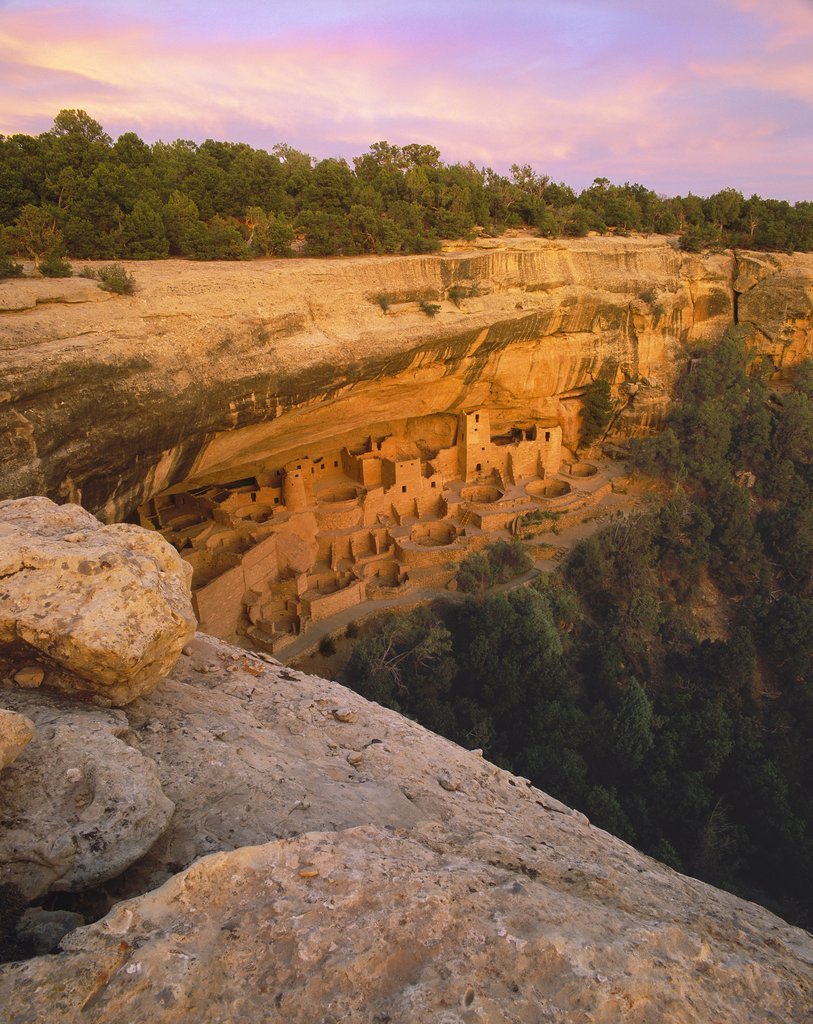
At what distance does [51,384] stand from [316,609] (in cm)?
769

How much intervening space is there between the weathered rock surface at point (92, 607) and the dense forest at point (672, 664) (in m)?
9.97

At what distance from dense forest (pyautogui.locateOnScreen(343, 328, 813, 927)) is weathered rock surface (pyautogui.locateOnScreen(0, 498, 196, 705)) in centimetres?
997

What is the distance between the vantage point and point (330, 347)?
40.9ft

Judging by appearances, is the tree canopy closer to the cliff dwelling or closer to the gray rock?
the cliff dwelling

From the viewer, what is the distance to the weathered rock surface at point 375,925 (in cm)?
210

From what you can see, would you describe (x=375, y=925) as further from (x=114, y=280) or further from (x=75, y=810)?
(x=114, y=280)

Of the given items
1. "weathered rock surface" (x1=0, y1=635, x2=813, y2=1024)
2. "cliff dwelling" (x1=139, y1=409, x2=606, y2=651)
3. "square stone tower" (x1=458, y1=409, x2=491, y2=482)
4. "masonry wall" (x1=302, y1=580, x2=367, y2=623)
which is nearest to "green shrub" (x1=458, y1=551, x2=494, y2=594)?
"cliff dwelling" (x1=139, y1=409, x2=606, y2=651)

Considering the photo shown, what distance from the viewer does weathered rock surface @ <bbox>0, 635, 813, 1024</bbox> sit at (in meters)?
2.10

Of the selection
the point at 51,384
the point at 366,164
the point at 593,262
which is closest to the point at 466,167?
the point at 366,164

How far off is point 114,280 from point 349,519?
815 cm

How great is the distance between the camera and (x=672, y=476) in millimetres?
20844

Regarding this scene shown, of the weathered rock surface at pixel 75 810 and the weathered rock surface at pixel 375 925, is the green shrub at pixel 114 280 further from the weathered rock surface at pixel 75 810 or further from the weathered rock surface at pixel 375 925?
the weathered rock surface at pixel 75 810

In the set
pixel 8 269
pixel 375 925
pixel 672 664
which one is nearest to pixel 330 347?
pixel 8 269

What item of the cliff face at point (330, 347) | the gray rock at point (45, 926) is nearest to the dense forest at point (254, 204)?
the cliff face at point (330, 347)
